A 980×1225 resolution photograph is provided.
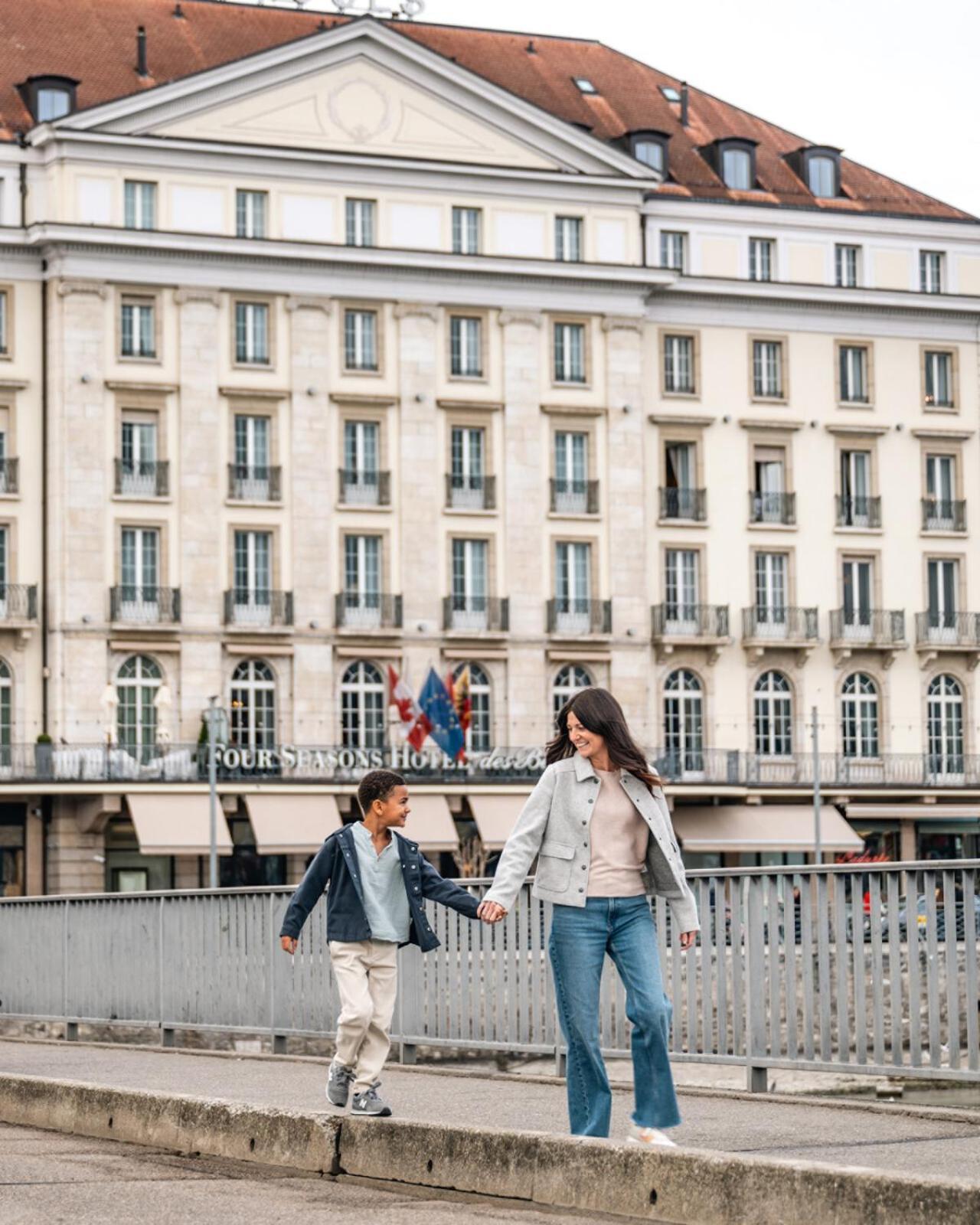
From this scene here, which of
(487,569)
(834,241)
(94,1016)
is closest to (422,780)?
(487,569)

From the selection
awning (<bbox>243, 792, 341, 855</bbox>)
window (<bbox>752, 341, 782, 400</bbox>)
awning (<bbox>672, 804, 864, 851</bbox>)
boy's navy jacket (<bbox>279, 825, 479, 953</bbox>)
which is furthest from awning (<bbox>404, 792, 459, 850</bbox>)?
boy's navy jacket (<bbox>279, 825, 479, 953</bbox>)

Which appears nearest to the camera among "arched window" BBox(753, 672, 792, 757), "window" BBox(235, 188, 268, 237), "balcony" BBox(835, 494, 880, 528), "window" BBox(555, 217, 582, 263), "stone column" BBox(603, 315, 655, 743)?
"window" BBox(235, 188, 268, 237)

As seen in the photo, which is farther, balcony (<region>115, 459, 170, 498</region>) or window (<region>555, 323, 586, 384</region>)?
window (<region>555, 323, 586, 384</region>)

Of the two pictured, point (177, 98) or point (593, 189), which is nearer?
point (177, 98)

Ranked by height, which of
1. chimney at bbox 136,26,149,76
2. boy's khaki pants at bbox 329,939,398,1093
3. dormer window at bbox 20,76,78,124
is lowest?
boy's khaki pants at bbox 329,939,398,1093

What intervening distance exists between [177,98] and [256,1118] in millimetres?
54890

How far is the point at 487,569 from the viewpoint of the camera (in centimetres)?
6838

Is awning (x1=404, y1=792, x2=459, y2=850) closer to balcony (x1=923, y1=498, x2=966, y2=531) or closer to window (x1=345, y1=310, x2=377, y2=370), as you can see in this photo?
window (x1=345, y1=310, x2=377, y2=370)

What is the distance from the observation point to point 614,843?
11.3m

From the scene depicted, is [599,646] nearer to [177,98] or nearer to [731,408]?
[731,408]

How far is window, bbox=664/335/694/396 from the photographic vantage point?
234ft

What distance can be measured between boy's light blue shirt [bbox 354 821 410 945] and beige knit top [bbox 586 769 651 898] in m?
2.18

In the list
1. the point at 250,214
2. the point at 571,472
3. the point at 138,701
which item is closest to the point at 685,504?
the point at 571,472

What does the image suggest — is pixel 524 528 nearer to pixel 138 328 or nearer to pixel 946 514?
pixel 138 328
